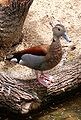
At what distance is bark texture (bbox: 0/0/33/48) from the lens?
622cm

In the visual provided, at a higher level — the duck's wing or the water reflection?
the duck's wing

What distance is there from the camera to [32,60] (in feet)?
18.5

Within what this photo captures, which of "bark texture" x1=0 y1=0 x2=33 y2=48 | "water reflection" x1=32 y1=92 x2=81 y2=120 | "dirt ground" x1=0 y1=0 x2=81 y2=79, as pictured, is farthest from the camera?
"dirt ground" x1=0 y1=0 x2=81 y2=79

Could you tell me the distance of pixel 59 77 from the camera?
18.9 feet

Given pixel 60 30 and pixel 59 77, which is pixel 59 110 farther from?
pixel 60 30

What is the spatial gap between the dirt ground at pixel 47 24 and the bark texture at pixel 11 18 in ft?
1.04

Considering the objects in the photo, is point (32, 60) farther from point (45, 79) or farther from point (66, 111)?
point (66, 111)

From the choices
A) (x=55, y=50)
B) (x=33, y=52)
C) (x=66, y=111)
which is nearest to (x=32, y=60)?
(x=33, y=52)

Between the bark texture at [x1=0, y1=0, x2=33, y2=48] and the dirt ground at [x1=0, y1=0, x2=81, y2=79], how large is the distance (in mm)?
317

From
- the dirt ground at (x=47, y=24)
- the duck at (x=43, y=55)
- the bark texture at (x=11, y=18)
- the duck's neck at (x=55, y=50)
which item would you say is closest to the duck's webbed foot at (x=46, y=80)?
the duck at (x=43, y=55)

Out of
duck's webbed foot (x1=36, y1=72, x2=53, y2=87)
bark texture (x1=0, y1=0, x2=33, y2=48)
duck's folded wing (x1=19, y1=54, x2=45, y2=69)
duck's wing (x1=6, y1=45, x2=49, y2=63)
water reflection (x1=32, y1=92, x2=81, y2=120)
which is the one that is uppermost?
bark texture (x1=0, y1=0, x2=33, y2=48)

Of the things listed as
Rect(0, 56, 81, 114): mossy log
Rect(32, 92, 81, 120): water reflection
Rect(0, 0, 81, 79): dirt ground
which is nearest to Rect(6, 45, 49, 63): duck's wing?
Rect(0, 56, 81, 114): mossy log

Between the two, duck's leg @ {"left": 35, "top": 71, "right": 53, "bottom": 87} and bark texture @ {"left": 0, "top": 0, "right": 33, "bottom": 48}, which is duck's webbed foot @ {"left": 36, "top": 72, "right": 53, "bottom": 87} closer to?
duck's leg @ {"left": 35, "top": 71, "right": 53, "bottom": 87}

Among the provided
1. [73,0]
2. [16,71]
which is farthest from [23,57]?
[73,0]
